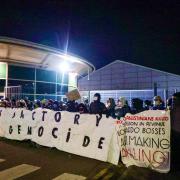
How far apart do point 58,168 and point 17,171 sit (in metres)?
1.00

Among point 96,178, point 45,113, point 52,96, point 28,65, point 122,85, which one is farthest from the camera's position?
point 122,85

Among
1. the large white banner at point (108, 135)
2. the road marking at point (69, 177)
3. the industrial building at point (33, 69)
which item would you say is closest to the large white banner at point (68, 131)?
the large white banner at point (108, 135)

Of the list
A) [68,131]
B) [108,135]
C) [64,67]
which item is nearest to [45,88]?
[64,67]

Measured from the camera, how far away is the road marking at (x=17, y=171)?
20.8 feet

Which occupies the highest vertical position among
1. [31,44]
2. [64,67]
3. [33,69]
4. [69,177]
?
[31,44]

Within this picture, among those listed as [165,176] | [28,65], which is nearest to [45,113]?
[165,176]

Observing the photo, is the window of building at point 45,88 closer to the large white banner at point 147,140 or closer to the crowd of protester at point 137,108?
the crowd of protester at point 137,108

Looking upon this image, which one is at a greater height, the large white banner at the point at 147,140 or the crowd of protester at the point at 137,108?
the crowd of protester at the point at 137,108

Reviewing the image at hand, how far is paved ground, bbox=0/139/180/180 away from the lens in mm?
6441

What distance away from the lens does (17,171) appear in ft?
22.3

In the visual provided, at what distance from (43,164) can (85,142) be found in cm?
147

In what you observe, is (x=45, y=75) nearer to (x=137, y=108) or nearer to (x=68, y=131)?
(x=68, y=131)

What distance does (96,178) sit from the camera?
20.8 ft

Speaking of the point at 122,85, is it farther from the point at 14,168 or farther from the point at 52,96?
the point at 14,168
